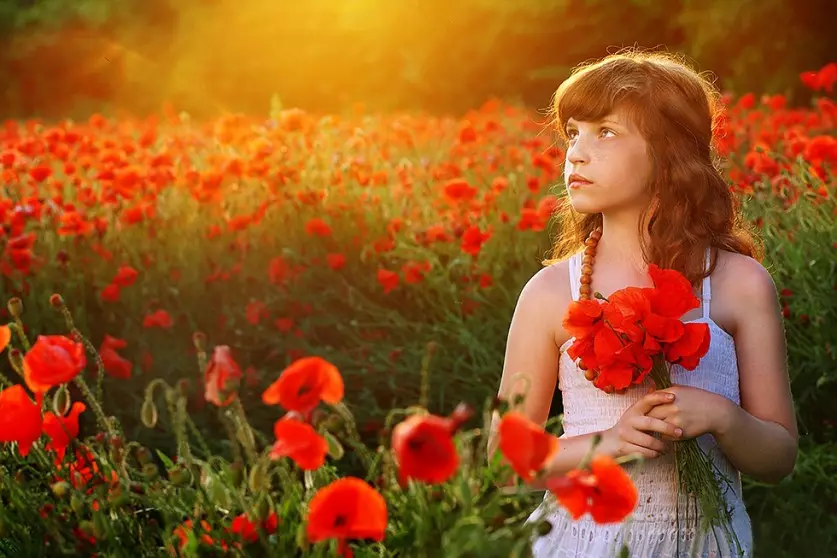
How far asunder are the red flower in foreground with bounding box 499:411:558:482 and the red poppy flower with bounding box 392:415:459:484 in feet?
0.16

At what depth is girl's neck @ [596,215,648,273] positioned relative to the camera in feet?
6.38

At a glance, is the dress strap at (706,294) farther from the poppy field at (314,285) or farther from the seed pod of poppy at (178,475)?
the seed pod of poppy at (178,475)

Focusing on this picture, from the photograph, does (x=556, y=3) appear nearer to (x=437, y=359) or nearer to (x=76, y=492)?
(x=437, y=359)

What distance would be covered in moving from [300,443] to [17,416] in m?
0.42

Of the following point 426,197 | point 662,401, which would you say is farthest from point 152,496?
point 426,197

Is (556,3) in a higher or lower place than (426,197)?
higher

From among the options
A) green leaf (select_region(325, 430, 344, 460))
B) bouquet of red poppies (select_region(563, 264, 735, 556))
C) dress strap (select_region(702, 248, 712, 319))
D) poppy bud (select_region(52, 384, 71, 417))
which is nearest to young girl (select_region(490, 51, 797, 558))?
dress strap (select_region(702, 248, 712, 319))

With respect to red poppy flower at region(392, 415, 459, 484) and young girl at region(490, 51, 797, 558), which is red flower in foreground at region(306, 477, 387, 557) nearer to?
red poppy flower at region(392, 415, 459, 484)

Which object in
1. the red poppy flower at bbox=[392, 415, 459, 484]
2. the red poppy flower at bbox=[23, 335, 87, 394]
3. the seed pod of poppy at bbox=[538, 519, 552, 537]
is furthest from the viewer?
the red poppy flower at bbox=[23, 335, 87, 394]

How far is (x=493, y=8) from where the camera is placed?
13695 millimetres

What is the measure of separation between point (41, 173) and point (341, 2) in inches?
477

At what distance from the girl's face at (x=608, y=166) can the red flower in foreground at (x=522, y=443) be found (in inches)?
33.1

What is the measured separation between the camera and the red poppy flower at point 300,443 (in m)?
1.11

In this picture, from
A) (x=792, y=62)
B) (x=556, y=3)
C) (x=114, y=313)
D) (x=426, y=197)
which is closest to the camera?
(x=114, y=313)
